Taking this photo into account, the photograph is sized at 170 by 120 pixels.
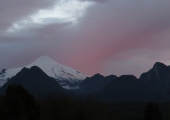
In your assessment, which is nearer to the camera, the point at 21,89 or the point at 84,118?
the point at 21,89

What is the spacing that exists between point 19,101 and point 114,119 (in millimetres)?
26685

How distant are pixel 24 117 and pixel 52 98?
24.4 metres

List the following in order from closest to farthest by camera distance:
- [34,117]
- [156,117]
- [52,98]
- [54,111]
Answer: [34,117], [156,117], [54,111], [52,98]

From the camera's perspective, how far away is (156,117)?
60531mm

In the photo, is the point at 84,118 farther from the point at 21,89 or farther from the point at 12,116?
the point at 12,116

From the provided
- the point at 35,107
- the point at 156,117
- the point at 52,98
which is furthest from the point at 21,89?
the point at 156,117

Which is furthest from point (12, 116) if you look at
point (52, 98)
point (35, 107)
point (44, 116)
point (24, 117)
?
point (52, 98)

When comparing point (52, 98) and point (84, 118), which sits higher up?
point (52, 98)

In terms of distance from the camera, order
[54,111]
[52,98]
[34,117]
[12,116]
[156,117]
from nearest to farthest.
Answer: [12,116]
[34,117]
[156,117]
[54,111]
[52,98]

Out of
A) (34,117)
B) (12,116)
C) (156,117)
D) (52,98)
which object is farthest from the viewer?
(52,98)

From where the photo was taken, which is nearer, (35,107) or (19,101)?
(19,101)

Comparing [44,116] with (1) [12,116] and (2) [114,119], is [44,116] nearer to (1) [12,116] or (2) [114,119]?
(2) [114,119]

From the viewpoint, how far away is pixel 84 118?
64125 millimetres

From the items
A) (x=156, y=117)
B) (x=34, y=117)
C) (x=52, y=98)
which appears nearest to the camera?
(x=34, y=117)
